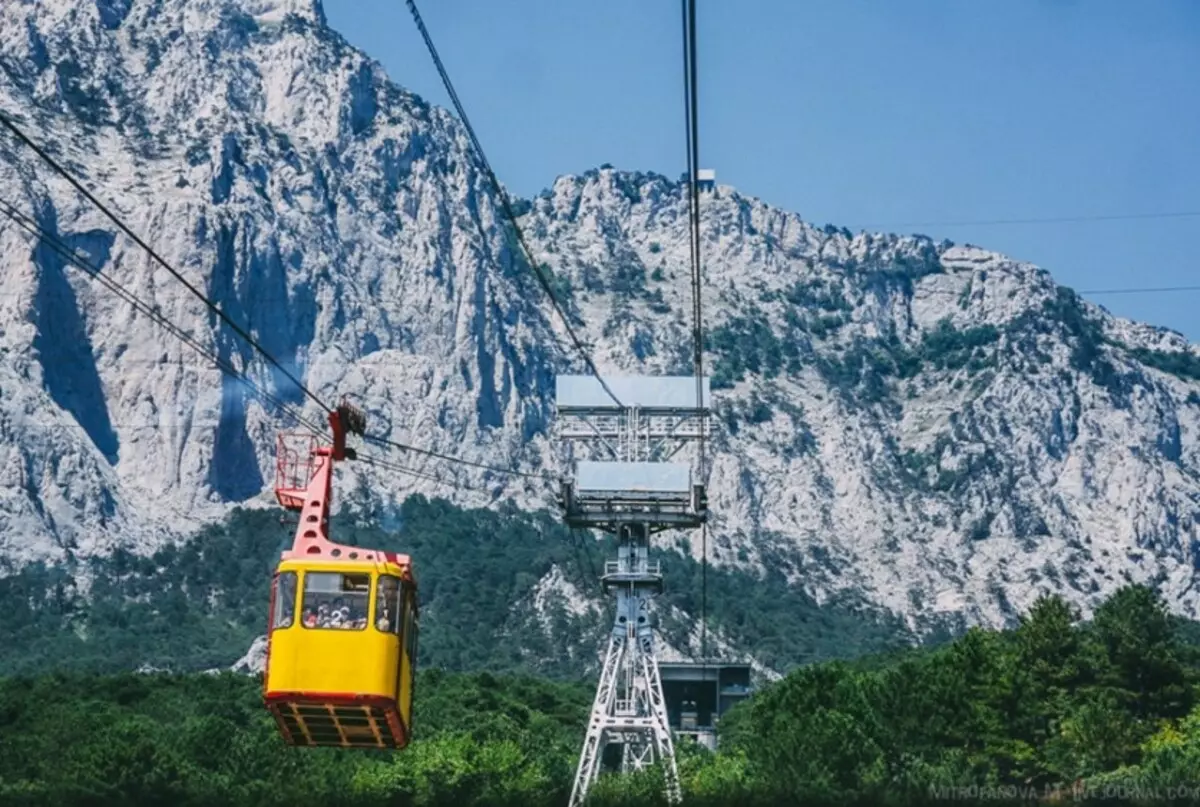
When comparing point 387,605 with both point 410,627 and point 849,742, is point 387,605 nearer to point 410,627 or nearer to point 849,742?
point 410,627

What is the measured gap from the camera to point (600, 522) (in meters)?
88.6

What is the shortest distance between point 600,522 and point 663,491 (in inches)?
104

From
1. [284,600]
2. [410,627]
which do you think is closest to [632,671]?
[410,627]

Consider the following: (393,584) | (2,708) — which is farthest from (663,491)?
(2,708)

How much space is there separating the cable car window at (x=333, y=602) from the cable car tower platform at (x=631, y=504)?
42.3 metres

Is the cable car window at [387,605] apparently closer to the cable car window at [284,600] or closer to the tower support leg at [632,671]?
the cable car window at [284,600]

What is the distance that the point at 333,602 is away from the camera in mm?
43875

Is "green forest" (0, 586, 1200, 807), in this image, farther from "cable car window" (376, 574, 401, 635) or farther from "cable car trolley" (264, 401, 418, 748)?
"cable car window" (376, 574, 401, 635)

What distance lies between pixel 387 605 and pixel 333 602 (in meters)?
1.01

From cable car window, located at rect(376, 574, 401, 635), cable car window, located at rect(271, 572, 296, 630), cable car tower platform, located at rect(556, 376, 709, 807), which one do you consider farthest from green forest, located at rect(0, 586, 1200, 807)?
cable car window, located at rect(271, 572, 296, 630)

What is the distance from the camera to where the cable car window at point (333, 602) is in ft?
144

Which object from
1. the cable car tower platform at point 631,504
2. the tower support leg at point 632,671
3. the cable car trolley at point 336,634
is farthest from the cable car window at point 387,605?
the tower support leg at point 632,671

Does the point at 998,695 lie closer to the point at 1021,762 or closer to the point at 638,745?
the point at 1021,762

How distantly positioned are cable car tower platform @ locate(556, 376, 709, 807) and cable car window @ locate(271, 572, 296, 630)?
42397 mm
